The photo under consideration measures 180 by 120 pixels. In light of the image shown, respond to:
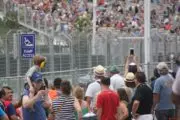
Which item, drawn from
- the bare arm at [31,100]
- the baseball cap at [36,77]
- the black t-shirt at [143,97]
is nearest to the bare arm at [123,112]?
the black t-shirt at [143,97]

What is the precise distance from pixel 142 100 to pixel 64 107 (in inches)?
85.8

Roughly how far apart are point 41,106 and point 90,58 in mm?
10579

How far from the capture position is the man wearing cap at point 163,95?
16.9 metres

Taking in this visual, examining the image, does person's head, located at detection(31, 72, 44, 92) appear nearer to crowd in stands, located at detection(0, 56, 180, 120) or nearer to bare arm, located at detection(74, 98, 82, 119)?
crowd in stands, located at detection(0, 56, 180, 120)

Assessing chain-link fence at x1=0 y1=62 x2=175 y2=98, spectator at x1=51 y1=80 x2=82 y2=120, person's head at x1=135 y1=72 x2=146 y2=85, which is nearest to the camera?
spectator at x1=51 y1=80 x2=82 y2=120

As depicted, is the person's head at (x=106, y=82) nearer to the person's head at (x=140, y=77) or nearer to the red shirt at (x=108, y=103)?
the red shirt at (x=108, y=103)

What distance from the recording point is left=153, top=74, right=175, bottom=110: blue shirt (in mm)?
16938

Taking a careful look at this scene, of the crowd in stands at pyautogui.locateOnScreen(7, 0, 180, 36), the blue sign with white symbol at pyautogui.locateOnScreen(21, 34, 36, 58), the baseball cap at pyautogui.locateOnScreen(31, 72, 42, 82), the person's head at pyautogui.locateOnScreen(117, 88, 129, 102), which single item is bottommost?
the person's head at pyautogui.locateOnScreen(117, 88, 129, 102)

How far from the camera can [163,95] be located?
671 inches

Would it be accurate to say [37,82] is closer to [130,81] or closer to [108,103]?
[108,103]

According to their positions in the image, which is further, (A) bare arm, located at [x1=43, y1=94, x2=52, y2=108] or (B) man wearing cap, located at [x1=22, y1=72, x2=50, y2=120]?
(A) bare arm, located at [x1=43, y1=94, x2=52, y2=108]

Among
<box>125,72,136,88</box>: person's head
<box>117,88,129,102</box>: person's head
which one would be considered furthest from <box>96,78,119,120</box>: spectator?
<box>125,72,136,88</box>: person's head

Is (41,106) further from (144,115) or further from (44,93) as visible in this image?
(144,115)

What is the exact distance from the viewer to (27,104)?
1359 centimetres
